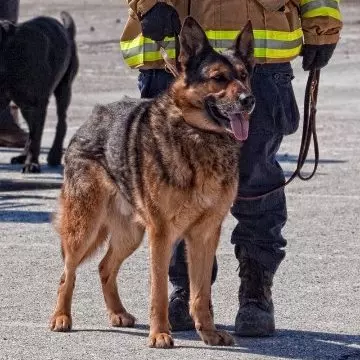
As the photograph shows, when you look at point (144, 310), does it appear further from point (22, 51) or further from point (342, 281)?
point (22, 51)

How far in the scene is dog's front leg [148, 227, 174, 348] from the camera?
625cm

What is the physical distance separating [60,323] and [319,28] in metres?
1.80

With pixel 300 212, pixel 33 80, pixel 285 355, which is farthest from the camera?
pixel 33 80

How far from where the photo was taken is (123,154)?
641 centimetres

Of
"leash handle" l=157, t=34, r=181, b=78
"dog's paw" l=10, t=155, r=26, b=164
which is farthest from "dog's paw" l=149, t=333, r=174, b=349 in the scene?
"dog's paw" l=10, t=155, r=26, b=164

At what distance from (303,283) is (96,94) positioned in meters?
10.4

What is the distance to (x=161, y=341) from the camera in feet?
20.4

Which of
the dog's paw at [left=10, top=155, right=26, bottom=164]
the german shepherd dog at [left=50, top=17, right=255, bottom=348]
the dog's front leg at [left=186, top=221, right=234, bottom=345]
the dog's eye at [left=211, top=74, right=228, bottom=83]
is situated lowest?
the dog's paw at [left=10, top=155, right=26, bottom=164]

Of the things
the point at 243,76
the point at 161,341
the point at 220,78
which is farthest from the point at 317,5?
the point at 161,341

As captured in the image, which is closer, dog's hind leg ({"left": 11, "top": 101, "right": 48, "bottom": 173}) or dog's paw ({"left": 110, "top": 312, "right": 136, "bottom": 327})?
dog's paw ({"left": 110, "top": 312, "right": 136, "bottom": 327})

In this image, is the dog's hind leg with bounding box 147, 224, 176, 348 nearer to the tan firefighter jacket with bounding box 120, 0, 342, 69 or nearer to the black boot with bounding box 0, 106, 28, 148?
the tan firefighter jacket with bounding box 120, 0, 342, 69

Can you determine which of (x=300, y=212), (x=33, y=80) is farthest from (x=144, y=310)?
(x=33, y=80)

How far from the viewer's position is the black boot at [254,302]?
21.5ft

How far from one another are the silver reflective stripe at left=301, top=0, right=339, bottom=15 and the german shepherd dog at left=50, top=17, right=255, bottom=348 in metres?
0.48
